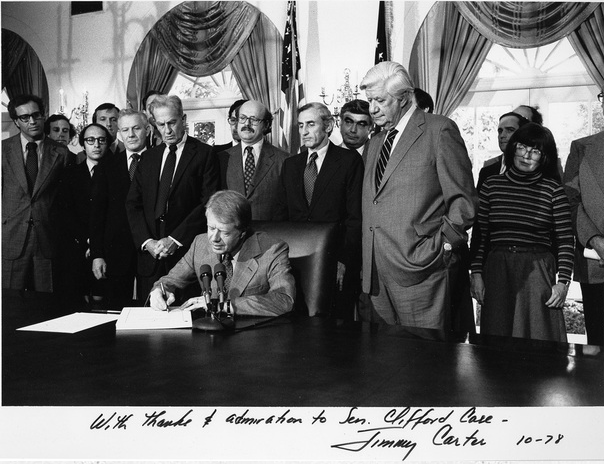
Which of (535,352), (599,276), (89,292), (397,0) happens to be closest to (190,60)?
(397,0)

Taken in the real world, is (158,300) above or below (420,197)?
below

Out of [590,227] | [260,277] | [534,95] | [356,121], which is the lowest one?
[260,277]

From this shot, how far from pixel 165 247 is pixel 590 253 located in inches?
80.2

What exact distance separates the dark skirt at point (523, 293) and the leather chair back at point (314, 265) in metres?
0.89

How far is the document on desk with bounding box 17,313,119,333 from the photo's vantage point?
193cm

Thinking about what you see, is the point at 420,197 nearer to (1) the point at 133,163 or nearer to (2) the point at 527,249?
(2) the point at 527,249

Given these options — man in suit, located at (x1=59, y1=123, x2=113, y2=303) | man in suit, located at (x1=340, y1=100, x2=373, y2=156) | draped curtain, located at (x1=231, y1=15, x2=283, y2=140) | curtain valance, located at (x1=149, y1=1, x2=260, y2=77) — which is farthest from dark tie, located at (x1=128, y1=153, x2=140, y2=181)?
curtain valance, located at (x1=149, y1=1, x2=260, y2=77)

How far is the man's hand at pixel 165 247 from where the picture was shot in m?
3.12

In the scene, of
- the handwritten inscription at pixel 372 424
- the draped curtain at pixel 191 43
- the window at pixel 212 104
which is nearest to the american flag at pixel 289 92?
the draped curtain at pixel 191 43

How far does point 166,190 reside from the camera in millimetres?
3254

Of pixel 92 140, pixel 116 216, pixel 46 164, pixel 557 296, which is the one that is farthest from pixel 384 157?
pixel 46 164

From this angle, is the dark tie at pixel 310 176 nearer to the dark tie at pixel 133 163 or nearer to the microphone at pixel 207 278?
the dark tie at pixel 133 163

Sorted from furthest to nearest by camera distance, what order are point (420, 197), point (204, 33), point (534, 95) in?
point (204, 33) < point (534, 95) < point (420, 197)

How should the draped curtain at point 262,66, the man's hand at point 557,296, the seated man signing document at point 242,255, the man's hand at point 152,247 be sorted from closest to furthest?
the seated man signing document at point 242,255 → the man's hand at point 557,296 → the man's hand at point 152,247 → the draped curtain at point 262,66
